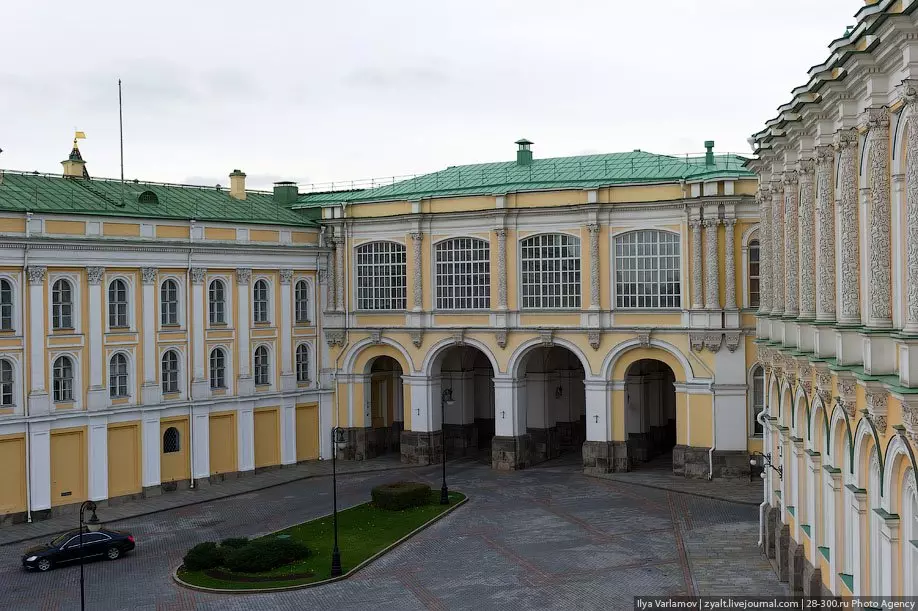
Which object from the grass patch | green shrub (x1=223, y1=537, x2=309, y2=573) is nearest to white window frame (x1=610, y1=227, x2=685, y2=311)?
the grass patch

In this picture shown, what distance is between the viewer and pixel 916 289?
18109 mm

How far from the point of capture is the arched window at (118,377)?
157ft

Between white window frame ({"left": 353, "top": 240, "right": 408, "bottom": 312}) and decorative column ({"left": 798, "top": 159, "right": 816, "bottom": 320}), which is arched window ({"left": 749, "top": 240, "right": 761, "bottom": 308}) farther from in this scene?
decorative column ({"left": 798, "top": 159, "right": 816, "bottom": 320})

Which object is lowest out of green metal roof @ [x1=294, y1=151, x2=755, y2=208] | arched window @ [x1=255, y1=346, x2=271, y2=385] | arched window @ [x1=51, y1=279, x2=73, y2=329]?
arched window @ [x1=255, y1=346, x2=271, y2=385]

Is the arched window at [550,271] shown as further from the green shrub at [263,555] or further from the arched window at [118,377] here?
the green shrub at [263,555]

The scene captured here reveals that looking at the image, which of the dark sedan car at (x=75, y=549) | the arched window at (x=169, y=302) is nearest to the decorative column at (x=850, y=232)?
the dark sedan car at (x=75, y=549)

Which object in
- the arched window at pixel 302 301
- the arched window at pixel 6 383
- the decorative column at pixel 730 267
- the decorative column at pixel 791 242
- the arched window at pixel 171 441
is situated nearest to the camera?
the decorative column at pixel 791 242

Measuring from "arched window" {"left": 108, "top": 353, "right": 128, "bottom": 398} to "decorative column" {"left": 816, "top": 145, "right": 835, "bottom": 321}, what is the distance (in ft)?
109

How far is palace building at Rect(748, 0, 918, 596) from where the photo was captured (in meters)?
19.0

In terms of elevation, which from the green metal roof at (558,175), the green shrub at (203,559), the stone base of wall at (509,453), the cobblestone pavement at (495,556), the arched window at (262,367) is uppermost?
the green metal roof at (558,175)

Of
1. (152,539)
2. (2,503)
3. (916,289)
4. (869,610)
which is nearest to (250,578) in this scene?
(152,539)

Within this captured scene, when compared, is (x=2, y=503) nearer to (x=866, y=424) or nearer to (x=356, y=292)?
(x=356, y=292)

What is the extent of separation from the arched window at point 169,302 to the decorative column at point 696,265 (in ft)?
81.2

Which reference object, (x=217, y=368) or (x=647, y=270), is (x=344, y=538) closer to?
(x=217, y=368)
